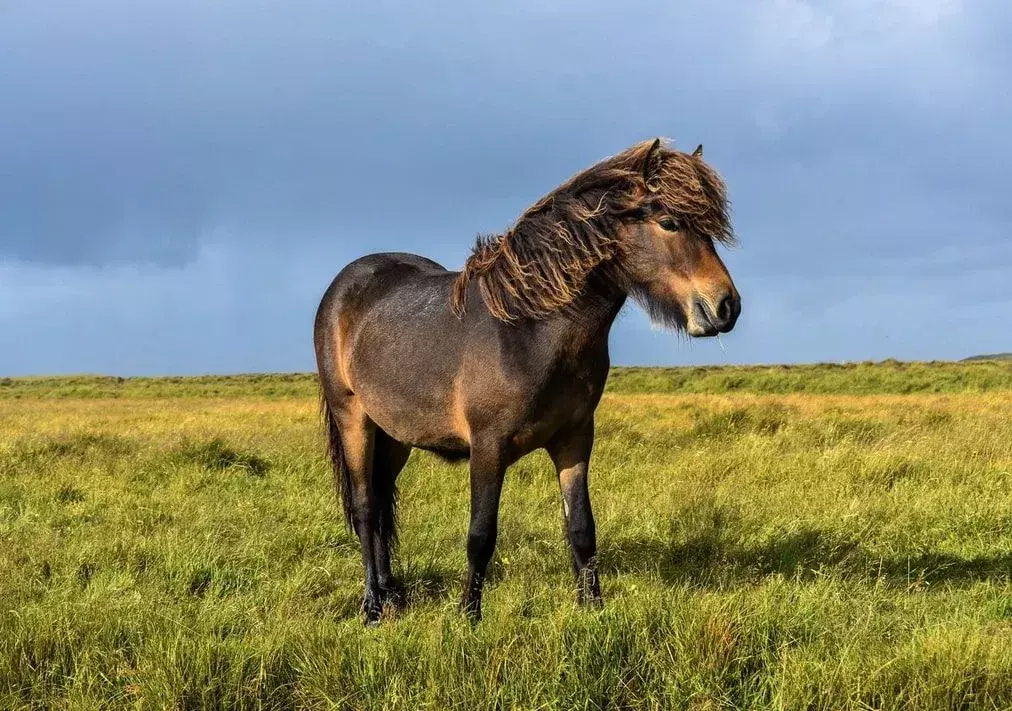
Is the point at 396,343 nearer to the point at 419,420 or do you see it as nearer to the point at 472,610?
the point at 419,420

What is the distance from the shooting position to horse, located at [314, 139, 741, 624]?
132 inches

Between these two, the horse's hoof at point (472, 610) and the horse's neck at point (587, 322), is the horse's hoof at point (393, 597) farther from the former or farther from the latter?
the horse's neck at point (587, 322)

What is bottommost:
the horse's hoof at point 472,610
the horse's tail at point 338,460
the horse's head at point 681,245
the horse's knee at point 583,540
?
the horse's hoof at point 472,610

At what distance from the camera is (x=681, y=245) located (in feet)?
11.0

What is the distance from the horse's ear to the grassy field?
6.58 ft

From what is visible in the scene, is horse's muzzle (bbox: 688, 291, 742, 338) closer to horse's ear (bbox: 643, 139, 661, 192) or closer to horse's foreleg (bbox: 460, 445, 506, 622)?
horse's ear (bbox: 643, 139, 661, 192)

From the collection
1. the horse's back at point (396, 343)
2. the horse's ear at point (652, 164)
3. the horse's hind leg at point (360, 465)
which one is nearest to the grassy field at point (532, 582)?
the horse's hind leg at point (360, 465)

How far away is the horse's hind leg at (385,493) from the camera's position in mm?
4809

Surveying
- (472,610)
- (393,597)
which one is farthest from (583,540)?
(393,597)

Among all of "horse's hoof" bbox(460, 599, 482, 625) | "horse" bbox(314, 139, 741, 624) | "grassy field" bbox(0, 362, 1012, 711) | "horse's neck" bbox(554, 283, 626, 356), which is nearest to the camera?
"grassy field" bbox(0, 362, 1012, 711)

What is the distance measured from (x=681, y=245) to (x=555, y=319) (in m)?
0.70

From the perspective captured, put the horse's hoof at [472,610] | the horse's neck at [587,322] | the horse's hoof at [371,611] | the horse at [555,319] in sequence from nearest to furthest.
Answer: the horse at [555,319] → the horse's neck at [587,322] → the horse's hoof at [472,610] → the horse's hoof at [371,611]

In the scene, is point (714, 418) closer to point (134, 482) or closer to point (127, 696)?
point (134, 482)

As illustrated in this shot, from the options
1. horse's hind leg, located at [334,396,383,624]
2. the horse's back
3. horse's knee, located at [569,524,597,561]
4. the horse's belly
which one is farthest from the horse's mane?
horse's hind leg, located at [334,396,383,624]
